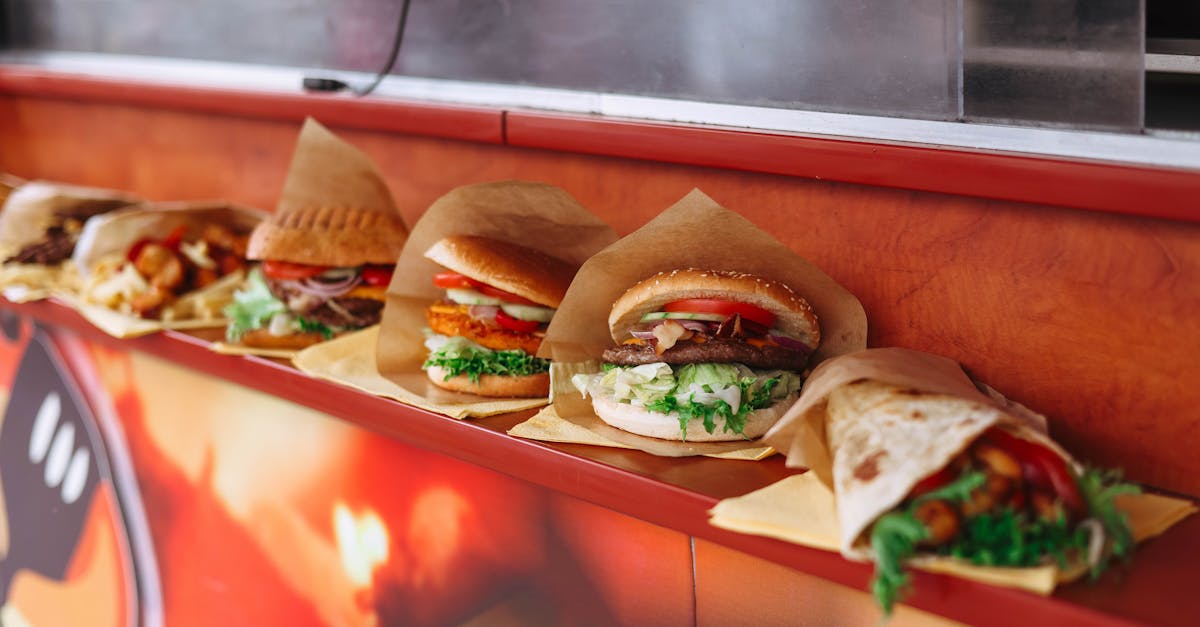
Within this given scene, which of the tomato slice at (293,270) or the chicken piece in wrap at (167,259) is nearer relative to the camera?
the tomato slice at (293,270)

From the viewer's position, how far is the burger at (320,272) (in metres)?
2.88

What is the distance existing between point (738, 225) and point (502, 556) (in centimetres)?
91

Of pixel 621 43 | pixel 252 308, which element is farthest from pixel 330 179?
pixel 621 43

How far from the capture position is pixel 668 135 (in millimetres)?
2535

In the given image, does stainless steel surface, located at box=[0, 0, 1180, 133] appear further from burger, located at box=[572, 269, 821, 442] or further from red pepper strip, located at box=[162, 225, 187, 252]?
red pepper strip, located at box=[162, 225, 187, 252]

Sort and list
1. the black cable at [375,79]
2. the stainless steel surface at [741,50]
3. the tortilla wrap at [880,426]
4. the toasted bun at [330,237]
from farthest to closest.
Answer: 1. the black cable at [375,79]
2. the toasted bun at [330,237]
3. the stainless steel surface at [741,50]
4. the tortilla wrap at [880,426]

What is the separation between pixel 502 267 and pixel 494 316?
142 millimetres

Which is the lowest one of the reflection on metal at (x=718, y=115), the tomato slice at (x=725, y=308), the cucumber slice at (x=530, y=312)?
the cucumber slice at (x=530, y=312)

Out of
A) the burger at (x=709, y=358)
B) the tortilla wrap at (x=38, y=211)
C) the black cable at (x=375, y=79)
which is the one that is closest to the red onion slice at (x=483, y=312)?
the burger at (x=709, y=358)

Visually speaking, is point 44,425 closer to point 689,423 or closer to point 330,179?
point 330,179

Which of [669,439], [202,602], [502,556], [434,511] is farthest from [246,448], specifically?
[669,439]

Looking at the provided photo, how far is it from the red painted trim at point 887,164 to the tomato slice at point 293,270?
0.65 m

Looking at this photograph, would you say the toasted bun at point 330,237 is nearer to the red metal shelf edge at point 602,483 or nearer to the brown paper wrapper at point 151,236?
the red metal shelf edge at point 602,483

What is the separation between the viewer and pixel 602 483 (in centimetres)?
205
